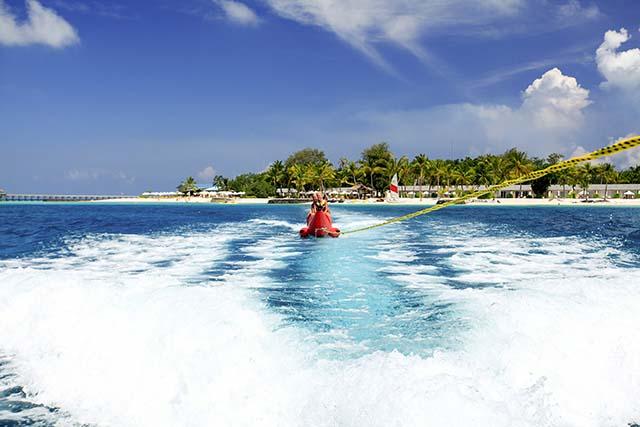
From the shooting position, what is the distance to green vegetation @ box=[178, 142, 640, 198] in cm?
9875

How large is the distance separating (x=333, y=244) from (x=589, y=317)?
1267cm

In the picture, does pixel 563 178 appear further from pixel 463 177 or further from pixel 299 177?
pixel 299 177

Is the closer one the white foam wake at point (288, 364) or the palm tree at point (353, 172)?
the white foam wake at point (288, 364)

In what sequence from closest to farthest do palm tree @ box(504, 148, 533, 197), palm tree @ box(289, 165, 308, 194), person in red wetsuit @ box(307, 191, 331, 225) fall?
person in red wetsuit @ box(307, 191, 331, 225), palm tree @ box(504, 148, 533, 197), palm tree @ box(289, 165, 308, 194)

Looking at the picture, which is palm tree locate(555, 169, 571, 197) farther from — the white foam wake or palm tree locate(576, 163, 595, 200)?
the white foam wake

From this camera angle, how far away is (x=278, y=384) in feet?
14.8

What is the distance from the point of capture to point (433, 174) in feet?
335

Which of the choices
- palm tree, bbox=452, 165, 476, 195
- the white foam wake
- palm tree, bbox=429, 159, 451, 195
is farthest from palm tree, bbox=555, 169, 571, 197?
the white foam wake

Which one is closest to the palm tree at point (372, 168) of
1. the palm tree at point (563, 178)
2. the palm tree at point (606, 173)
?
the palm tree at point (563, 178)

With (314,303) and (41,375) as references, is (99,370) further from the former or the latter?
(314,303)

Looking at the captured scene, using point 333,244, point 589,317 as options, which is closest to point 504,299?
point 589,317

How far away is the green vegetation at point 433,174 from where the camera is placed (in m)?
98.8

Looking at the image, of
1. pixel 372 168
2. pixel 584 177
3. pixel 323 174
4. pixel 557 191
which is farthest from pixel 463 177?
pixel 323 174

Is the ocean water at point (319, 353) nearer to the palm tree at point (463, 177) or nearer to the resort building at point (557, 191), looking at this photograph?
the resort building at point (557, 191)
